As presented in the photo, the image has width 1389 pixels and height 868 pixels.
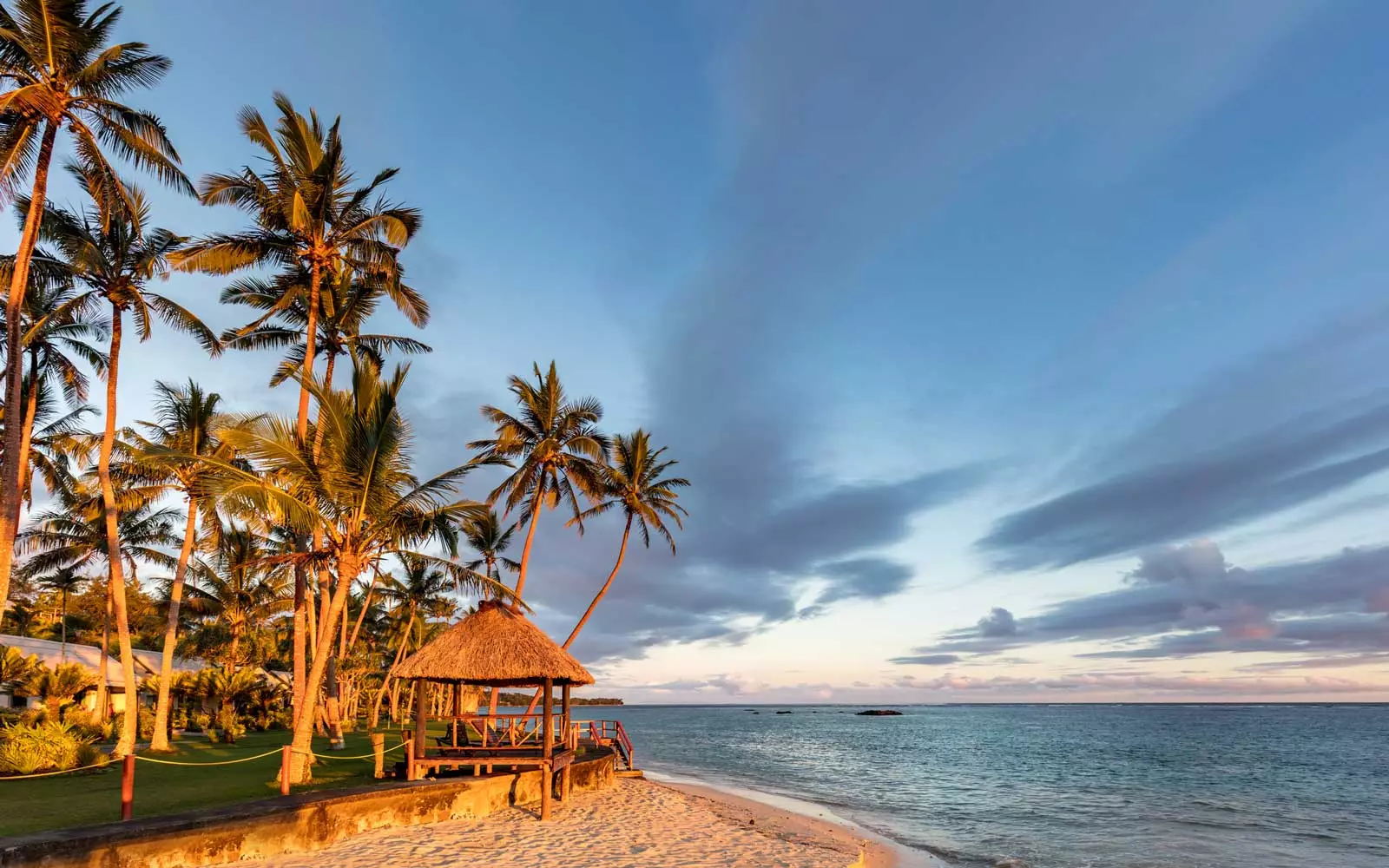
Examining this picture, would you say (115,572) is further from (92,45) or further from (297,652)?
(92,45)

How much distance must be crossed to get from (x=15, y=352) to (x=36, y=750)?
7.97 metres

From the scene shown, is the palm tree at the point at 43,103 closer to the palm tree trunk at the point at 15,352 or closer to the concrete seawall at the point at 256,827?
the palm tree trunk at the point at 15,352

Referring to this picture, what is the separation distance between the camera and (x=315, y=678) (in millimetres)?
13016

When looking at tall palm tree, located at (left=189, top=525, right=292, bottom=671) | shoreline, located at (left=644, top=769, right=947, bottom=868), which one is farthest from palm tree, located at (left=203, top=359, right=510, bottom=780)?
tall palm tree, located at (left=189, top=525, right=292, bottom=671)

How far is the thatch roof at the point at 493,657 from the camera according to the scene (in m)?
15.2

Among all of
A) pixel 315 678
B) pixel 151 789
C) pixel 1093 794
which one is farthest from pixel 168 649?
pixel 1093 794

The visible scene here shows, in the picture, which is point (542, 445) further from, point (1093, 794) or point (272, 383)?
point (1093, 794)

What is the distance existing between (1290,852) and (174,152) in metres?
29.9

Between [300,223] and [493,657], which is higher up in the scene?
[300,223]

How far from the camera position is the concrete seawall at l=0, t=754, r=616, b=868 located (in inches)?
311

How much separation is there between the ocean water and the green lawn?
13.6m

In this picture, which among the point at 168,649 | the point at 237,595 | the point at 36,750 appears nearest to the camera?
the point at 36,750

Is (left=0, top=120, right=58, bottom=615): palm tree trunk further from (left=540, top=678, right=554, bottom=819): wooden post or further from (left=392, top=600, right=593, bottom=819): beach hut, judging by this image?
(left=540, top=678, right=554, bottom=819): wooden post

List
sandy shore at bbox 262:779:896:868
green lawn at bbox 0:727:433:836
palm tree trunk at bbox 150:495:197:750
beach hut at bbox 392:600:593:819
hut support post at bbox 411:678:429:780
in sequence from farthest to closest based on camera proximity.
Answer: palm tree trunk at bbox 150:495:197:750 → beach hut at bbox 392:600:593:819 → hut support post at bbox 411:678:429:780 → sandy shore at bbox 262:779:896:868 → green lawn at bbox 0:727:433:836
